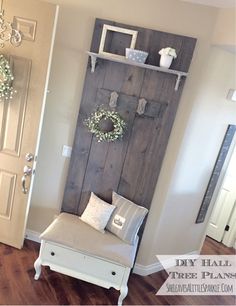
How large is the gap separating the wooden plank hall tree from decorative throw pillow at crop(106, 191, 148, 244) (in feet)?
0.44

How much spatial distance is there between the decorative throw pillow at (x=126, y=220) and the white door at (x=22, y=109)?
800 mm

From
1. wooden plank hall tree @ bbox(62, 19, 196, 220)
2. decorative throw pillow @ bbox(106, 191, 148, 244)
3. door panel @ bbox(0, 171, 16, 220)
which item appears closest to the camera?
wooden plank hall tree @ bbox(62, 19, 196, 220)

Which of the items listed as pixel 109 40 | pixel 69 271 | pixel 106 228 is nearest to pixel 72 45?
pixel 109 40

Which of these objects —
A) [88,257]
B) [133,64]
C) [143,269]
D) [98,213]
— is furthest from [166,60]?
[143,269]

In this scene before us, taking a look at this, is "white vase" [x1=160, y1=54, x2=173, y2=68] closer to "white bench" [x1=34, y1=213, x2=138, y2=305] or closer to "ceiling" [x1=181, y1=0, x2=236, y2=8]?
"ceiling" [x1=181, y1=0, x2=236, y2=8]

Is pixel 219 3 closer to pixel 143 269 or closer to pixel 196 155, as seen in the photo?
pixel 196 155

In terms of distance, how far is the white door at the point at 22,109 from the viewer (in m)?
2.29

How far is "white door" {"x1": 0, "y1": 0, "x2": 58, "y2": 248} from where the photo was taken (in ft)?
7.50

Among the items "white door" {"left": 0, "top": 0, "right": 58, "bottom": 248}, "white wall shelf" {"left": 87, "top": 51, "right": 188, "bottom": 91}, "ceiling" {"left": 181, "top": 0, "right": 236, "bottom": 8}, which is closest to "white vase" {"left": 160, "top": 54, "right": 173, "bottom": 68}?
"white wall shelf" {"left": 87, "top": 51, "right": 188, "bottom": 91}

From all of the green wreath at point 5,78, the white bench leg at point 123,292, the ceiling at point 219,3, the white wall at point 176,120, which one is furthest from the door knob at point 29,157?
the ceiling at point 219,3

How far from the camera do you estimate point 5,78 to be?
2.33 metres

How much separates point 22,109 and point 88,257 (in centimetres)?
135

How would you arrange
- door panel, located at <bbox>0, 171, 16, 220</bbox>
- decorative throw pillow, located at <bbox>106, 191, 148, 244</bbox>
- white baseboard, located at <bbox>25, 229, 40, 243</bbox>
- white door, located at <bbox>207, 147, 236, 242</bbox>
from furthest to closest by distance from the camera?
1. white door, located at <bbox>207, 147, 236, 242</bbox>
2. white baseboard, located at <bbox>25, 229, 40, 243</bbox>
3. door panel, located at <bbox>0, 171, 16, 220</bbox>
4. decorative throw pillow, located at <bbox>106, 191, 148, 244</bbox>

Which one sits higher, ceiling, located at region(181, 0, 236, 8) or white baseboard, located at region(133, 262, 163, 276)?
ceiling, located at region(181, 0, 236, 8)
